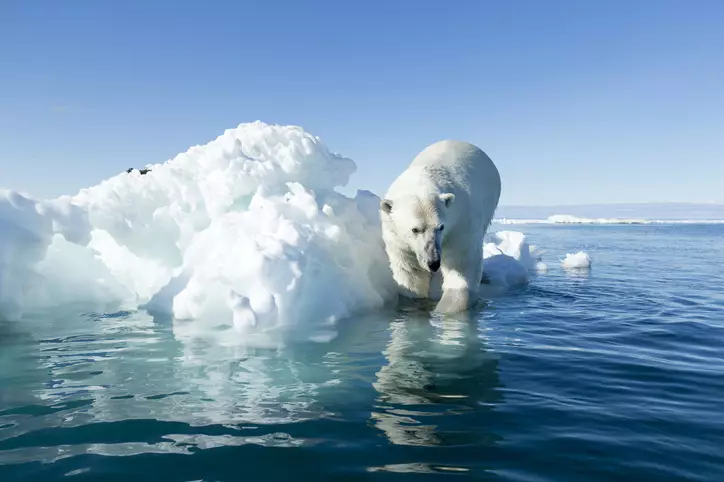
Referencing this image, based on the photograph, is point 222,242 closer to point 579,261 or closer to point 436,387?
point 436,387

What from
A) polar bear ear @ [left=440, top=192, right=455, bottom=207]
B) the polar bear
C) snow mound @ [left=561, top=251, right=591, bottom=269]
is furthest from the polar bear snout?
snow mound @ [left=561, top=251, right=591, bottom=269]

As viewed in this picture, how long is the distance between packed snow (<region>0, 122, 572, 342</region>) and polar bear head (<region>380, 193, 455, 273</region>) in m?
1.01

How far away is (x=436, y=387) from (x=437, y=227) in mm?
2630

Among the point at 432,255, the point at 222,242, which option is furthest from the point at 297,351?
the point at 222,242

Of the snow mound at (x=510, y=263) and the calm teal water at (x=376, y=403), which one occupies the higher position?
the snow mound at (x=510, y=263)

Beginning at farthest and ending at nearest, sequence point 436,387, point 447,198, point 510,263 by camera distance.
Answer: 1. point 510,263
2. point 447,198
3. point 436,387

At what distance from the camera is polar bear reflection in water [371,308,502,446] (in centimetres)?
280

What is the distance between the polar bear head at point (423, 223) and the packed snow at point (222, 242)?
39.6 inches

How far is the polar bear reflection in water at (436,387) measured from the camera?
280cm

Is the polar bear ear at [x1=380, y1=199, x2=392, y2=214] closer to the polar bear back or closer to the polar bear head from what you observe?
the polar bear head

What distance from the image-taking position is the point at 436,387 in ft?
11.9

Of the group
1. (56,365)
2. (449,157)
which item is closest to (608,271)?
(449,157)

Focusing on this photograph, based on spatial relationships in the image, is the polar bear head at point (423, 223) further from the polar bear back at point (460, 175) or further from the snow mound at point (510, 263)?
the snow mound at point (510, 263)

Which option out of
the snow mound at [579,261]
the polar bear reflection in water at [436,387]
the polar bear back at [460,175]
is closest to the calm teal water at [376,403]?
the polar bear reflection in water at [436,387]
